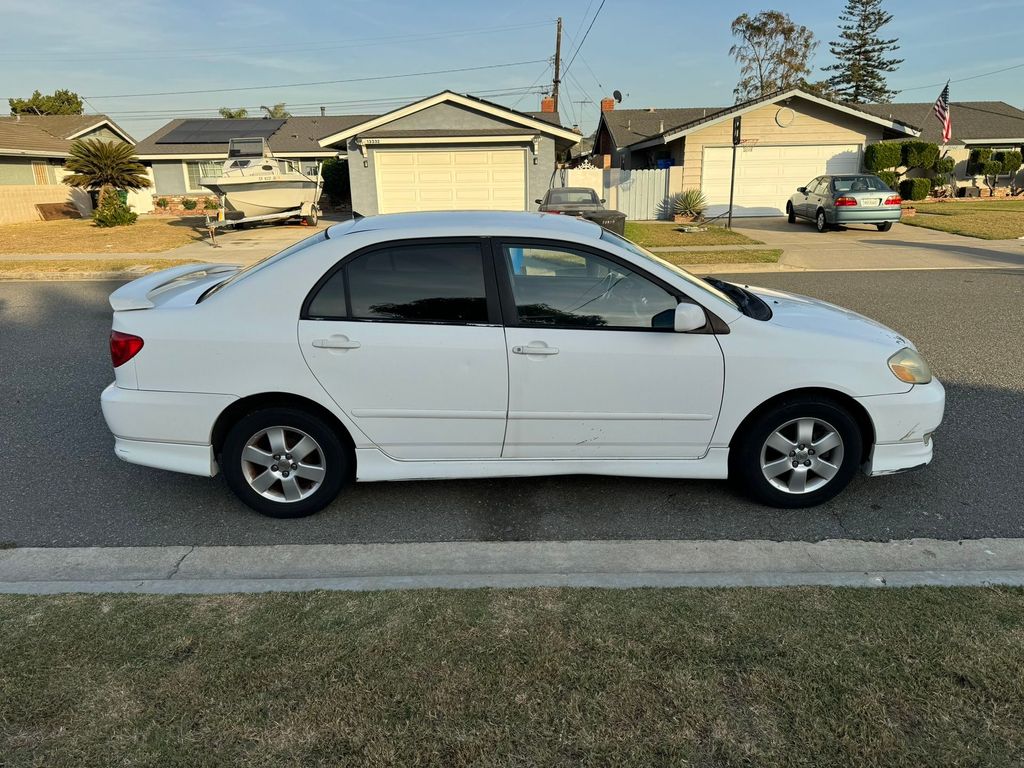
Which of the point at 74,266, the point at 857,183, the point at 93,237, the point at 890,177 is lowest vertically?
the point at 74,266

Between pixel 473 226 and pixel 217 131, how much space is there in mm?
37287

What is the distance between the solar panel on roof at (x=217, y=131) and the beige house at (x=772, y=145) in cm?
2126

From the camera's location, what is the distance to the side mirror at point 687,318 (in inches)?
141

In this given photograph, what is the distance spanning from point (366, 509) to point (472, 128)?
2059 centimetres

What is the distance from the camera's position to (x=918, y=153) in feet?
97.8

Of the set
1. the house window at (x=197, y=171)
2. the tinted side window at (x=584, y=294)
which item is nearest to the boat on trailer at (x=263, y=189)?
the house window at (x=197, y=171)

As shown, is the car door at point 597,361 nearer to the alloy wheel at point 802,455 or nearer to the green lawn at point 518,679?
the alloy wheel at point 802,455

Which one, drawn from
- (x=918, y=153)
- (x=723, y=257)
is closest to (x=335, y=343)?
(x=723, y=257)

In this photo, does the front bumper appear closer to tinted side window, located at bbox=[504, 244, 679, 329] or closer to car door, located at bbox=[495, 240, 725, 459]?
car door, located at bbox=[495, 240, 725, 459]

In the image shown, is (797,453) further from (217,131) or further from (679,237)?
(217,131)

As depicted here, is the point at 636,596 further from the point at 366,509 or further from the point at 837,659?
the point at 366,509

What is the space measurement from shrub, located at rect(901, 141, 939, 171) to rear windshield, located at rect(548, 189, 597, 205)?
1832 centimetres

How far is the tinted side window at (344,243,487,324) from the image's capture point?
3713mm

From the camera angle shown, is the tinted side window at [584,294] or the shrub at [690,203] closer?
the tinted side window at [584,294]
